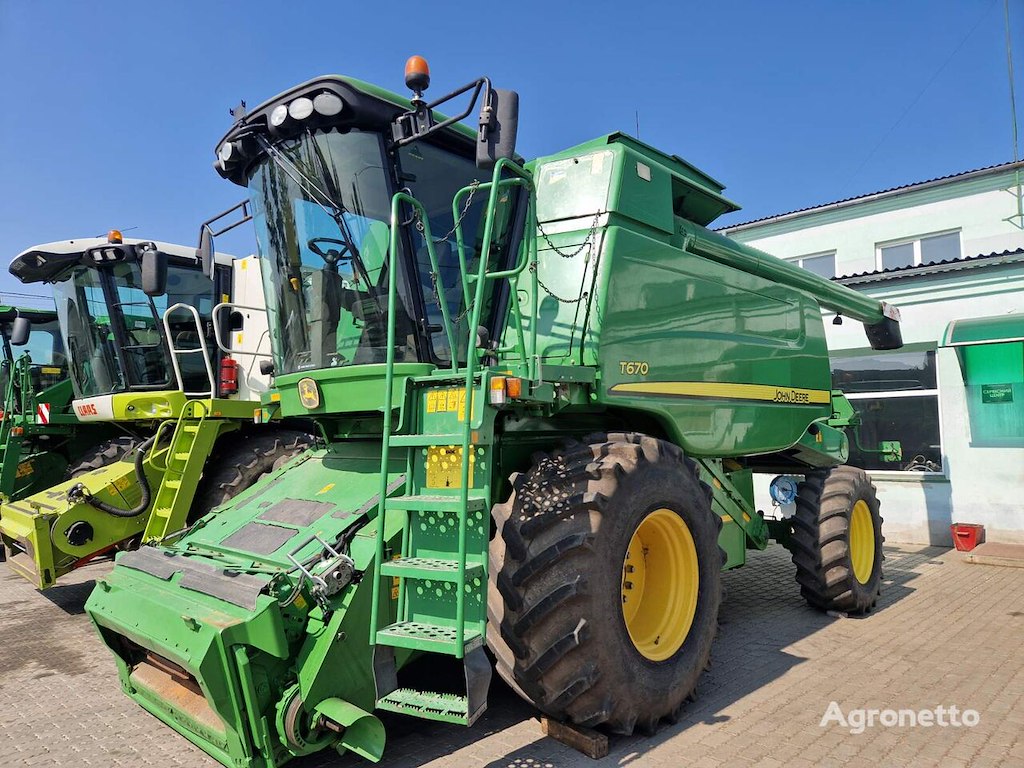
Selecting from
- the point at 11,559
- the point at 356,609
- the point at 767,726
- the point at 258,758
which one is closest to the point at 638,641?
the point at 767,726

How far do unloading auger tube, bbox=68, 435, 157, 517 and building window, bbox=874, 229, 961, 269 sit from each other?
1209 centimetres

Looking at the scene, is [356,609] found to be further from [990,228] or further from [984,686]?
[990,228]

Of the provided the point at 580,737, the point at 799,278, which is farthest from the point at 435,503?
the point at 799,278

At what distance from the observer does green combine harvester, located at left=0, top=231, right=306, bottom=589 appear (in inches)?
247

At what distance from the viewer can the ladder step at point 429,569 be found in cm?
305

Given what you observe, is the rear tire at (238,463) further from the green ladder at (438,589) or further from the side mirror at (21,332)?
the side mirror at (21,332)

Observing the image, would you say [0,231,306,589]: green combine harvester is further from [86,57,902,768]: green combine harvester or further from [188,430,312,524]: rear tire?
[86,57,902,768]: green combine harvester

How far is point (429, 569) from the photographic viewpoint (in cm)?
310

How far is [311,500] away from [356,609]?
4.06 ft

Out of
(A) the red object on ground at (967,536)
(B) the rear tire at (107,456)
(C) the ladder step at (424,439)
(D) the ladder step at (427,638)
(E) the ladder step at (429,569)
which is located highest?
(C) the ladder step at (424,439)

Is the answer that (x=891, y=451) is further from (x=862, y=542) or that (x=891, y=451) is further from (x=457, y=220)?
(x=457, y=220)

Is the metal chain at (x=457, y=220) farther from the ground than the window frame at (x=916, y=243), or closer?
closer

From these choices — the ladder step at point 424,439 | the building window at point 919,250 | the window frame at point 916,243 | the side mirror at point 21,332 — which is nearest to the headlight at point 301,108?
the ladder step at point 424,439

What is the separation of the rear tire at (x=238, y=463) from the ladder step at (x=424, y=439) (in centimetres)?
295
